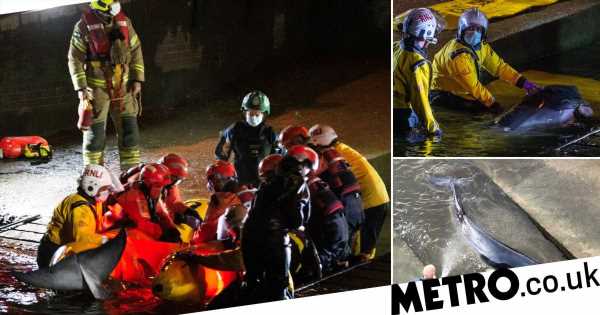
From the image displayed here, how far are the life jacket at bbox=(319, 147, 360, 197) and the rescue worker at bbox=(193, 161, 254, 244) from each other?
0.46m

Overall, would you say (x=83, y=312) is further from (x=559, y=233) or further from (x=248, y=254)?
(x=559, y=233)

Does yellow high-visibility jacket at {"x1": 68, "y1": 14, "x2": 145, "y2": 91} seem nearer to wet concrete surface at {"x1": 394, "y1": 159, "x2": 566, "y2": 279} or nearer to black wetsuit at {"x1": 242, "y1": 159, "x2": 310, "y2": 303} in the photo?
black wetsuit at {"x1": 242, "y1": 159, "x2": 310, "y2": 303}

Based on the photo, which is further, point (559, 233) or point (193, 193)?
point (559, 233)

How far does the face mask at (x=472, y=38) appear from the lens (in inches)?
206

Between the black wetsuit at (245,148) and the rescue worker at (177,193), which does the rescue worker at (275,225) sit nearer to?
the black wetsuit at (245,148)

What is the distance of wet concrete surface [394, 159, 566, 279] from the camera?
5219 millimetres

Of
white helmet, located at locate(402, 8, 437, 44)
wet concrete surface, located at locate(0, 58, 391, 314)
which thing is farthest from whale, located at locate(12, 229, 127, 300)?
white helmet, located at locate(402, 8, 437, 44)

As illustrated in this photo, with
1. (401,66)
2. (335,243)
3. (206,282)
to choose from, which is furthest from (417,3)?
(206,282)

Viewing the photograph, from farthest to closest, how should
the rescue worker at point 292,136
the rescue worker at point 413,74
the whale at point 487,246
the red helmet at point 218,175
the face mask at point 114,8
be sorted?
the whale at point 487,246
the rescue worker at point 413,74
the rescue worker at point 292,136
the red helmet at point 218,175
the face mask at point 114,8

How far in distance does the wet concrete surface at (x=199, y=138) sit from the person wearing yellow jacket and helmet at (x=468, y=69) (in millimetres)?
329

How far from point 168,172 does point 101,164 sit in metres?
0.32

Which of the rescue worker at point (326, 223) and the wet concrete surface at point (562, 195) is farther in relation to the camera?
the wet concrete surface at point (562, 195)

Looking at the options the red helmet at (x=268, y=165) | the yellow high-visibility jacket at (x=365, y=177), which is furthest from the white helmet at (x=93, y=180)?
the yellow high-visibility jacket at (x=365, y=177)

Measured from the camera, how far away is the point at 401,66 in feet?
16.8
